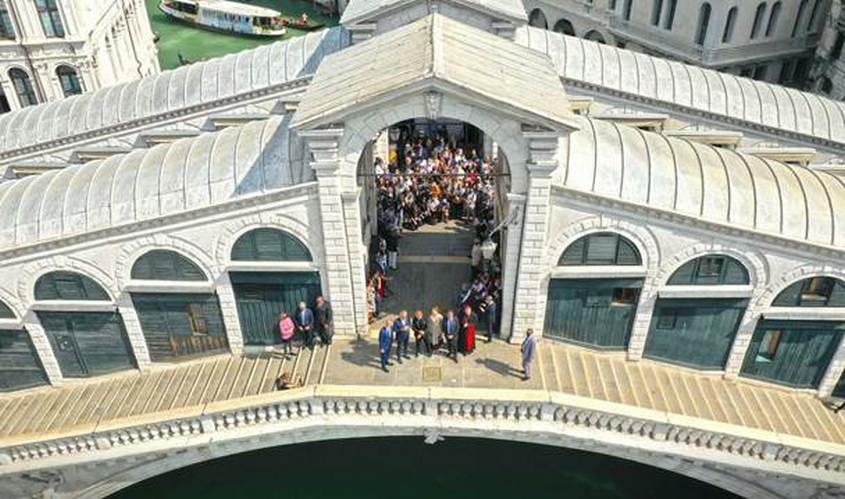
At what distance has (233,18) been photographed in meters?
69.6

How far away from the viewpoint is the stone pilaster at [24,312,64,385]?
2430cm

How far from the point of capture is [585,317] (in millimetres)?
24438

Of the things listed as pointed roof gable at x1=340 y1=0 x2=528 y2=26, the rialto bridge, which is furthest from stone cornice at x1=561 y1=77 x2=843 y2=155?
the rialto bridge

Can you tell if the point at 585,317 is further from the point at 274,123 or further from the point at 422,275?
the point at 274,123

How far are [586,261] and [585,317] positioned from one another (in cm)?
232

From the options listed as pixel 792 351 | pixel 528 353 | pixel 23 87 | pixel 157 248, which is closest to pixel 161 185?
pixel 157 248

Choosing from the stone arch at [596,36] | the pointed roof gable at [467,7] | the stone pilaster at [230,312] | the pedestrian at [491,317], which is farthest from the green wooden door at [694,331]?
the stone arch at [596,36]

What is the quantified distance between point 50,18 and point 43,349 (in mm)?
25464

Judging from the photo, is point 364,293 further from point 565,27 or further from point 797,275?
point 565,27

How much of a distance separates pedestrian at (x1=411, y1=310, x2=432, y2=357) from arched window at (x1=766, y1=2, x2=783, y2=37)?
37.2 metres

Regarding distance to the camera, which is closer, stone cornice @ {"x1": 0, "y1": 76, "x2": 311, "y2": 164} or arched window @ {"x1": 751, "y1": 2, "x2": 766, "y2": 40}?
stone cornice @ {"x1": 0, "y1": 76, "x2": 311, "y2": 164}

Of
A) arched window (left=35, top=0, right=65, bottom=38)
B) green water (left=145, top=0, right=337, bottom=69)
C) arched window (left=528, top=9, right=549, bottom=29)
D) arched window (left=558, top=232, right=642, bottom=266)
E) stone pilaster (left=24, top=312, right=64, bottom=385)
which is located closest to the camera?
arched window (left=558, top=232, right=642, bottom=266)

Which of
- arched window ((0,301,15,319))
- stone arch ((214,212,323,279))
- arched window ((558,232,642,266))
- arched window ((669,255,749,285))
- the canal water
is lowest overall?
the canal water

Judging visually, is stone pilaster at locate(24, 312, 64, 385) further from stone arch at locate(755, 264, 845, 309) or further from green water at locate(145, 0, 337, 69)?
green water at locate(145, 0, 337, 69)
